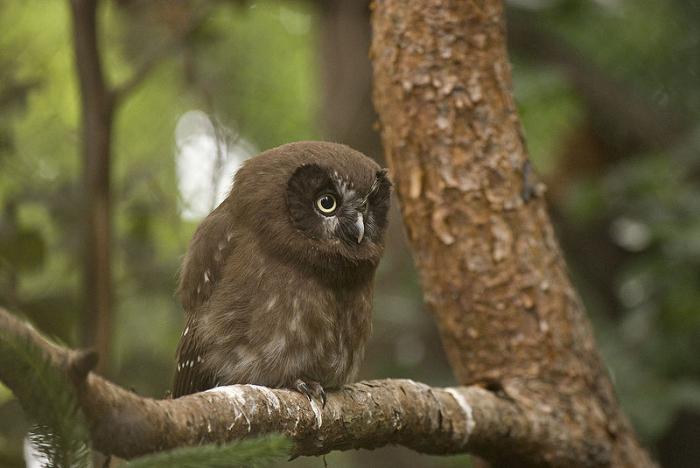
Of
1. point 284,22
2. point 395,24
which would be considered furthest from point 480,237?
point 284,22

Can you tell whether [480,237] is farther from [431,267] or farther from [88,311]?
[88,311]

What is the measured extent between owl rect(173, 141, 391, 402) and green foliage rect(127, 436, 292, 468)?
153 cm

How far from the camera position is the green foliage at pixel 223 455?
1.47 m

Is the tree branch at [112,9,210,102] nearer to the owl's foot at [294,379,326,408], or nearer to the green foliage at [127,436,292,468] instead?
the owl's foot at [294,379,326,408]

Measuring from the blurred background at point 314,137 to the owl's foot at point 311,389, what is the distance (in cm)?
102

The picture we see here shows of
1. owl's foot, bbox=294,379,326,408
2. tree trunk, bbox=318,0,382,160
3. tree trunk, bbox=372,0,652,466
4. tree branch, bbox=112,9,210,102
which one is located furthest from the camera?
tree trunk, bbox=318,0,382,160

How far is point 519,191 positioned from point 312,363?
3.74ft

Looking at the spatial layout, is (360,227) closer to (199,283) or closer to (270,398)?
A: (199,283)

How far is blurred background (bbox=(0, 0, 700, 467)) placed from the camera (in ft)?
13.2

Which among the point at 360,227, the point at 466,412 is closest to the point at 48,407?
the point at 360,227

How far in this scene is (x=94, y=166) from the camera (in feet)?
12.5

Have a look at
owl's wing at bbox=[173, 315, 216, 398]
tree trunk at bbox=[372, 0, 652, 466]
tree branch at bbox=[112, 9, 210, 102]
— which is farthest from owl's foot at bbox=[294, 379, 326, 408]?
tree branch at bbox=[112, 9, 210, 102]

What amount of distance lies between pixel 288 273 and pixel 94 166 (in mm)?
1103

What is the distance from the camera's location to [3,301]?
371 centimetres
